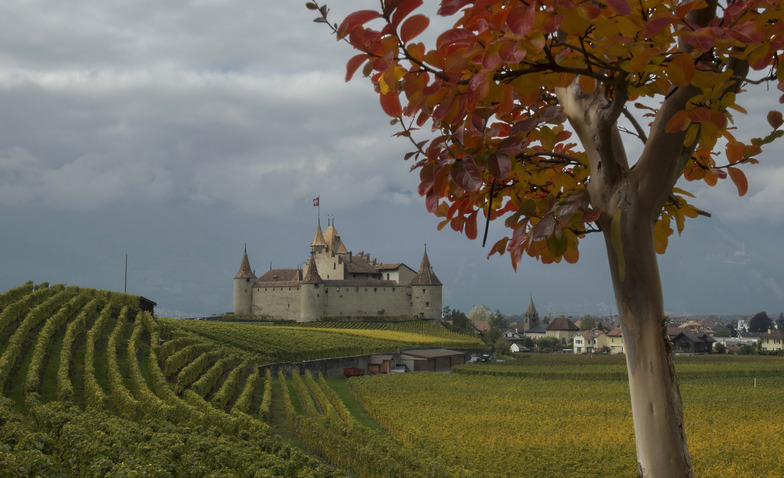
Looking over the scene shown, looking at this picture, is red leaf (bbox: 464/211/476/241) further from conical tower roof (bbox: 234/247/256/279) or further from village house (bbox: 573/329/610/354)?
village house (bbox: 573/329/610/354)

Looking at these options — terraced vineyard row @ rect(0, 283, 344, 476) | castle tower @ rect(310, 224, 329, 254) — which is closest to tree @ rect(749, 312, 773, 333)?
castle tower @ rect(310, 224, 329, 254)

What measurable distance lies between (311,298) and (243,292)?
11340 millimetres

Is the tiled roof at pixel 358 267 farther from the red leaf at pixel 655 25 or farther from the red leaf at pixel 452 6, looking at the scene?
the red leaf at pixel 655 25

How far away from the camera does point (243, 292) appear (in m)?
78.1

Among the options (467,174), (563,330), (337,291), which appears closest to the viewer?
(467,174)

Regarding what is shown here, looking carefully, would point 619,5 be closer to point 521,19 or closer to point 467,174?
point 521,19

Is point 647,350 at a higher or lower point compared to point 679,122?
lower

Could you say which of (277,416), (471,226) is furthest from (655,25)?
(277,416)

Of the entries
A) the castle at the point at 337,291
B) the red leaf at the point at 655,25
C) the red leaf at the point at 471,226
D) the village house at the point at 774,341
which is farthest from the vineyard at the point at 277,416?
the village house at the point at 774,341

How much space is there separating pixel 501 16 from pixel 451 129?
48 centimetres

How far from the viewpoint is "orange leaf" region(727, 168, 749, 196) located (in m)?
2.55

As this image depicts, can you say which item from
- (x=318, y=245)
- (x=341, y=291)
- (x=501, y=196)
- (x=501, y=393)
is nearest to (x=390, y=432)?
(x=501, y=393)

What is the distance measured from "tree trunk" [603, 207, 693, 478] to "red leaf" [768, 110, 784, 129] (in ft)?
2.59

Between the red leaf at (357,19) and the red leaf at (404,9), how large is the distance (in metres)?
0.05
